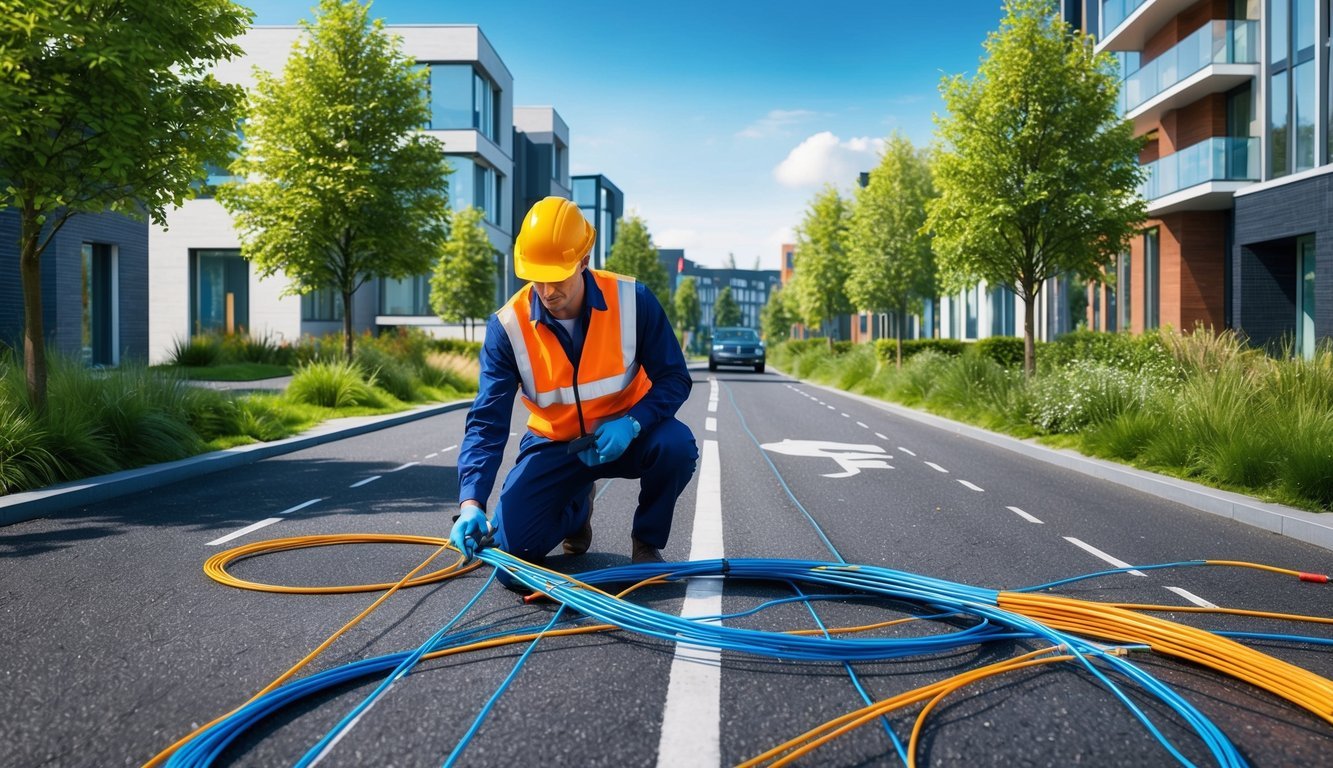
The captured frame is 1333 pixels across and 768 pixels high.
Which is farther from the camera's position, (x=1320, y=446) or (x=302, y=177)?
(x=302, y=177)

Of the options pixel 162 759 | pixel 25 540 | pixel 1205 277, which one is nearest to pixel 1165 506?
pixel 162 759

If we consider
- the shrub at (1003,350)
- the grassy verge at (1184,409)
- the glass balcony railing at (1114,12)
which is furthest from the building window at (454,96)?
the grassy verge at (1184,409)

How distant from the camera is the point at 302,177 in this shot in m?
17.3

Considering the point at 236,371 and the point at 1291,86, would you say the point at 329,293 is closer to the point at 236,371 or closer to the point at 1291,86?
the point at 236,371

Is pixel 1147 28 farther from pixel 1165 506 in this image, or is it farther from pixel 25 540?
pixel 25 540

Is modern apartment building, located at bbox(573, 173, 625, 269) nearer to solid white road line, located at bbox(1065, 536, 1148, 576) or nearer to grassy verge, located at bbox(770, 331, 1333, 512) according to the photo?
grassy verge, located at bbox(770, 331, 1333, 512)

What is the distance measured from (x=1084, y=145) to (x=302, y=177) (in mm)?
13229

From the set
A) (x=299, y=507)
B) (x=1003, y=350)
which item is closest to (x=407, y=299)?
(x=1003, y=350)

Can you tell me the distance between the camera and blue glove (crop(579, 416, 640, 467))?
4.12m

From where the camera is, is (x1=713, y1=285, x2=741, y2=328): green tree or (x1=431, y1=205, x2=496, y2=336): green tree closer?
(x1=431, y1=205, x2=496, y2=336): green tree

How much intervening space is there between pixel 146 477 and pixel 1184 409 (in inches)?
363

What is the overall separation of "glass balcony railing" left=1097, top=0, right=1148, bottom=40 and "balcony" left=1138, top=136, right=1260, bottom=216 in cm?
491

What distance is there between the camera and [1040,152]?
15.4 m

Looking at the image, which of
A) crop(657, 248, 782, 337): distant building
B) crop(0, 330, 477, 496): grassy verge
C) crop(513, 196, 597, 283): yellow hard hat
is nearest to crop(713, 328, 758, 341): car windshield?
crop(0, 330, 477, 496): grassy verge
